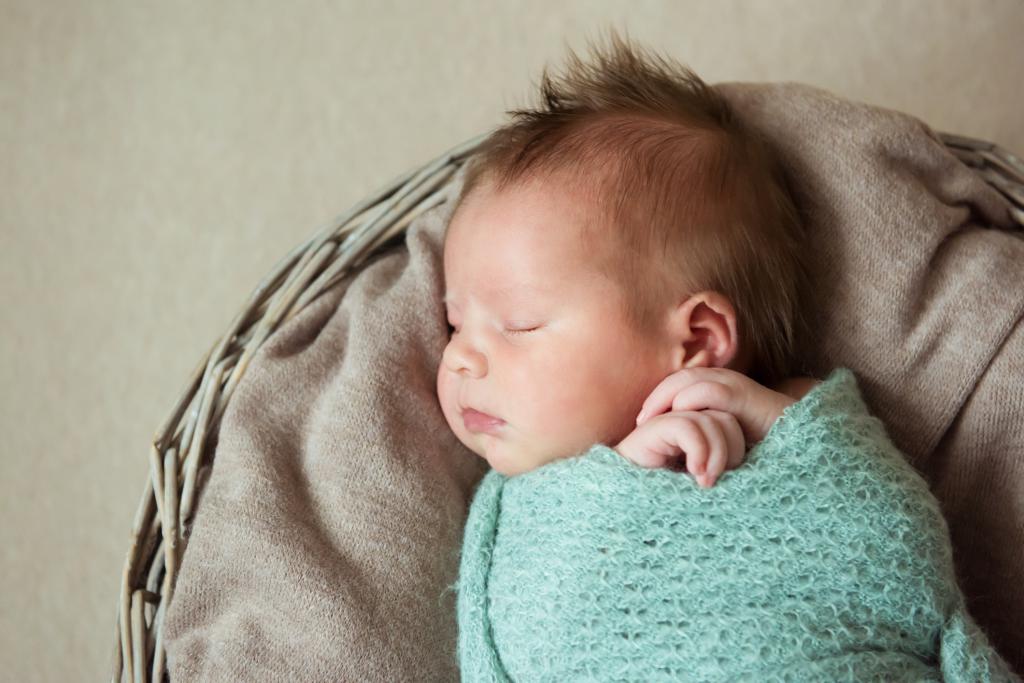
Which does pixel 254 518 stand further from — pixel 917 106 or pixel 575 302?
pixel 917 106

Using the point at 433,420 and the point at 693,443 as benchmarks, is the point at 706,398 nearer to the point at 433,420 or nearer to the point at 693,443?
the point at 693,443

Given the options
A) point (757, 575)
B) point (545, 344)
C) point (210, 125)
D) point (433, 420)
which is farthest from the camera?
point (210, 125)

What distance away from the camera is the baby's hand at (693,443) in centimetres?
92

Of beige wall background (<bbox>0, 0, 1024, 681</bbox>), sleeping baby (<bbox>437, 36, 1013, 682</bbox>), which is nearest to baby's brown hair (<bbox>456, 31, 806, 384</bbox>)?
sleeping baby (<bbox>437, 36, 1013, 682</bbox>)

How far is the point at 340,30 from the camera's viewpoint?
1.83 meters

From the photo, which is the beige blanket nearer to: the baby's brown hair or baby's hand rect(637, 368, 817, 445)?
the baby's brown hair

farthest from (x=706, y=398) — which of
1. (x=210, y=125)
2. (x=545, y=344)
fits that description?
(x=210, y=125)

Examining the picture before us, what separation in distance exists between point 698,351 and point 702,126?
247 millimetres

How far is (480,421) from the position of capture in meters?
1.07

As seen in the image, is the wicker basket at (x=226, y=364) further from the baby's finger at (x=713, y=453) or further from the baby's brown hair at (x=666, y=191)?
the baby's finger at (x=713, y=453)

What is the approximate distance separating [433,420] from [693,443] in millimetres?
354

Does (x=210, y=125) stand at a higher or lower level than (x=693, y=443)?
higher

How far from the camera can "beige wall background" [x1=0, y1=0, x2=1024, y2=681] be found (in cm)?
171

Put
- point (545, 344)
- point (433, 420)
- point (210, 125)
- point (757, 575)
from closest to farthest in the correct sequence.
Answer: point (757, 575) < point (545, 344) < point (433, 420) < point (210, 125)
